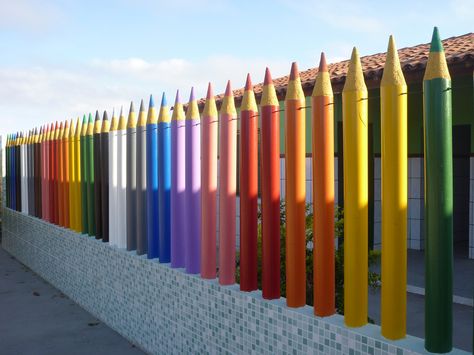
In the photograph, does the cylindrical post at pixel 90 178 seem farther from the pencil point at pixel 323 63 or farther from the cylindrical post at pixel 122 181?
the pencil point at pixel 323 63

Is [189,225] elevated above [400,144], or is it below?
below

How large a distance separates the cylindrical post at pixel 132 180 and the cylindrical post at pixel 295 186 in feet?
8.81

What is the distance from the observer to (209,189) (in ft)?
15.0

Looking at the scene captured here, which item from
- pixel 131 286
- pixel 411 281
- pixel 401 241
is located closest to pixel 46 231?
pixel 131 286

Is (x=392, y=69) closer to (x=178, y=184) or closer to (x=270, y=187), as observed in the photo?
(x=270, y=187)

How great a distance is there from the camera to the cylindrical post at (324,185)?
3.44 meters

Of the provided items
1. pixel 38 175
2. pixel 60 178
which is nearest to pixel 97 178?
pixel 60 178

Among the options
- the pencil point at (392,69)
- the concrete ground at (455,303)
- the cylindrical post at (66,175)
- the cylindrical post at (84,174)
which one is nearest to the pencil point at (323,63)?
the pencil point at (392,69)

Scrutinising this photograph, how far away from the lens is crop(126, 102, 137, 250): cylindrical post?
19.5 ft

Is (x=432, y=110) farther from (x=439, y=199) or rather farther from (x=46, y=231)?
(x=46, y=231)

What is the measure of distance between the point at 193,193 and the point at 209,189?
0.87 ft

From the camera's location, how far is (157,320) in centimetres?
521

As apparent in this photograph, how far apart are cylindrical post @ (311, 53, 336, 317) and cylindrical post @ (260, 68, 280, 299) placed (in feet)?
1.47

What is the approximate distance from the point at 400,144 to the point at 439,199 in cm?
41
